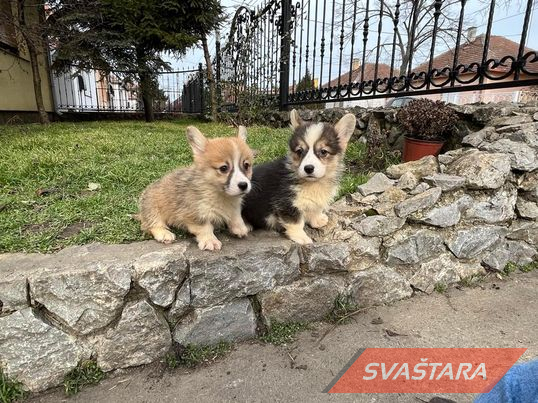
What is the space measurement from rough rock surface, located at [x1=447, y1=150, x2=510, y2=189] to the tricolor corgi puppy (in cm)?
130

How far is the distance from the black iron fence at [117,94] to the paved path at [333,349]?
999 cm

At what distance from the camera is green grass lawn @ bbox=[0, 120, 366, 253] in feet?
7.77

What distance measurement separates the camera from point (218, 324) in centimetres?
233

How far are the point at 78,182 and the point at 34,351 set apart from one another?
2.04 meters

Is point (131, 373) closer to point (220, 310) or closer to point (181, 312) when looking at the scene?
point (181, 312)

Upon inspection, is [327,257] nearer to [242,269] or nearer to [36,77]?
[242,269]

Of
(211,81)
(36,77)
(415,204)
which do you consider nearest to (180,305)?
(415,204)

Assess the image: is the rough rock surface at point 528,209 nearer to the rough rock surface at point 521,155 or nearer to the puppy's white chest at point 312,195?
the rough rock surface at point 521,155

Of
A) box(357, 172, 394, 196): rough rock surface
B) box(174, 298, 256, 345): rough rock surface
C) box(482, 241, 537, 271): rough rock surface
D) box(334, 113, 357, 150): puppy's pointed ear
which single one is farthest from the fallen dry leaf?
box(482, 241, 537, 271): rough rock surface

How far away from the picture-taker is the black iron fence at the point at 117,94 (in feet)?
36.3

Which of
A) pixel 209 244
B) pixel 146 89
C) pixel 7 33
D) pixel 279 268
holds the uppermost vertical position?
pixel 7 33

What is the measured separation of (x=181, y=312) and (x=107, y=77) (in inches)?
404

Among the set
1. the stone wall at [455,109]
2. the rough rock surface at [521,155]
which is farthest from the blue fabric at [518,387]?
the stone wall at [455,109]

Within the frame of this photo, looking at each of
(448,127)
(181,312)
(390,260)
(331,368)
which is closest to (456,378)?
(331,368)
